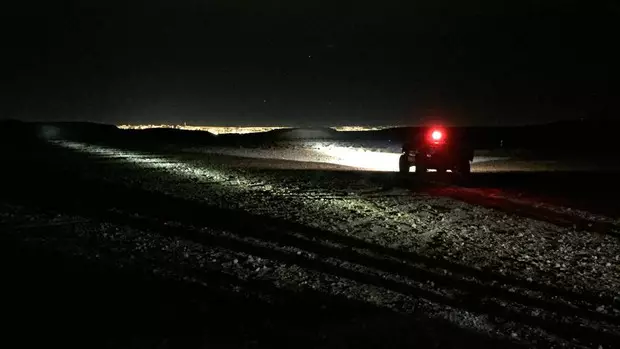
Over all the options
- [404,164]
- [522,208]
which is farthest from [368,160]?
[522,208]

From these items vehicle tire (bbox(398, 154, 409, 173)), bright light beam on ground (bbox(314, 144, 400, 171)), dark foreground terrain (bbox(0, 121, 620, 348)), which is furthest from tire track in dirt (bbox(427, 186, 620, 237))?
bright light beam on ground (bbox(314, 144, 400, 171))

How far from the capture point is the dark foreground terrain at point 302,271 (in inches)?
223

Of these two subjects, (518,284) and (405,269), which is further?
(405,269)

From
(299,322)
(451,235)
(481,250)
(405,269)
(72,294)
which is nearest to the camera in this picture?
(299,322)

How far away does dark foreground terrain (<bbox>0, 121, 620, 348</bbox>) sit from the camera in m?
5.66

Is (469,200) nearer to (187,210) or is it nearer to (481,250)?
(481,250)

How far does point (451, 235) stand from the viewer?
422 inches

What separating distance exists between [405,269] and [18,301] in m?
4.66

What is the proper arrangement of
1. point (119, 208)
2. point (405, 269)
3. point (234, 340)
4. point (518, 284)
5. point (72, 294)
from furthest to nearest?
point (119, 208), point (405, 269), point (518, 284), point (72, 294), point (234, 340)

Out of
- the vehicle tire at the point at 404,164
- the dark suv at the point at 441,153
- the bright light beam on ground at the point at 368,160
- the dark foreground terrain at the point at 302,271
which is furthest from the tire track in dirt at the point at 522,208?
the bright light beam on ground at the point at 368,160

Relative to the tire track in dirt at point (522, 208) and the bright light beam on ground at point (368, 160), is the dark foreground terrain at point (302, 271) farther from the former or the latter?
the bright light beam on ground at point (368, 160)

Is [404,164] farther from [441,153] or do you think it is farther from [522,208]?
[522,208]

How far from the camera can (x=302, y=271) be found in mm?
7789

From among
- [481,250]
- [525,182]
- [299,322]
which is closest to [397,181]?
[525,182]
